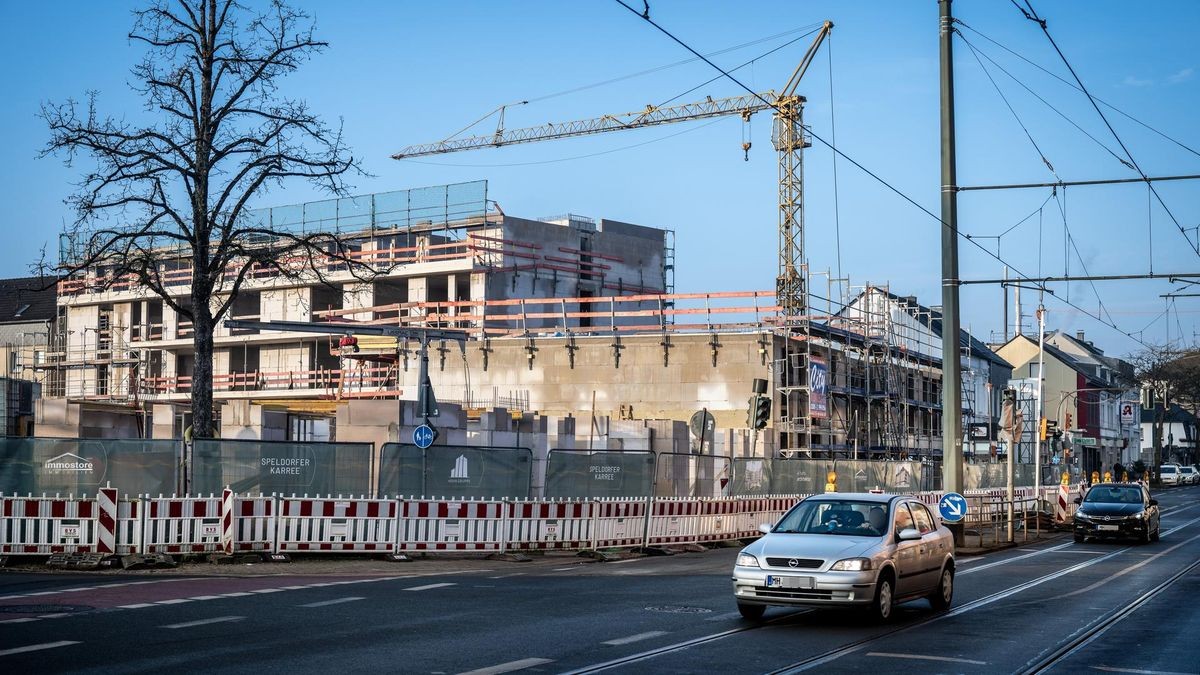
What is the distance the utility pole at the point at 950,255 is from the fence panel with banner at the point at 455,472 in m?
8.50

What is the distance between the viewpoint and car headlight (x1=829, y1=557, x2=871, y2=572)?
14.5 m

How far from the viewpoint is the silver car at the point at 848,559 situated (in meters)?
14.5

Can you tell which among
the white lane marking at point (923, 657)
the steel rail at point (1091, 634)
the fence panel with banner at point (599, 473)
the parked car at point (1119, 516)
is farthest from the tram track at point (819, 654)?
the parked car at point (1119, 516)

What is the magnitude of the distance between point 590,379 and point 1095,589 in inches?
1229

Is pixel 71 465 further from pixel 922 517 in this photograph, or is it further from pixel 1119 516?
pixel 1119 516

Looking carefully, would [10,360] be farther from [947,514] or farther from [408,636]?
[408,636]

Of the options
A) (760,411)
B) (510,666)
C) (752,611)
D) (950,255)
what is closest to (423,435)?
(760,411)

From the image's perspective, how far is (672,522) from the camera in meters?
28.8

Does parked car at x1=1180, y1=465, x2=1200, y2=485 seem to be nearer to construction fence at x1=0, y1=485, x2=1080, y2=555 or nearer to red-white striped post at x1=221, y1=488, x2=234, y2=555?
construction fence at x1=0, y1=485, x2=1080, y2=555

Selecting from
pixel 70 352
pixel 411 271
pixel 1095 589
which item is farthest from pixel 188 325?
pixel 1095 589

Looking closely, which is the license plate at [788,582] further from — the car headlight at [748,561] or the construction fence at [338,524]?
the construction fence at [338,524]

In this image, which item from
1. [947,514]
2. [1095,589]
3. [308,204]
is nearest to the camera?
[1095,589]

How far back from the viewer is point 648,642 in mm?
13055

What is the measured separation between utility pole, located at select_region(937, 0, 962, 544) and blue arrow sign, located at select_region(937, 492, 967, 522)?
76 cm
